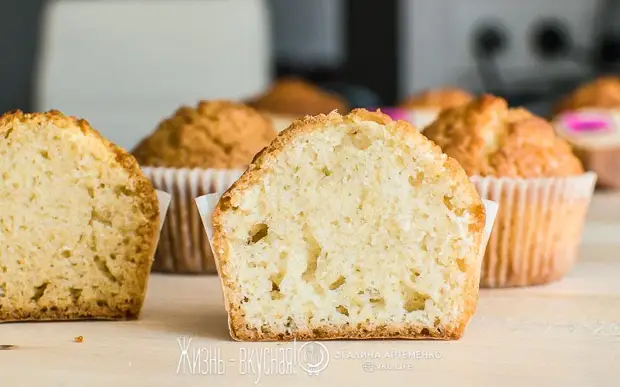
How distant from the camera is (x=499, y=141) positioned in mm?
1871

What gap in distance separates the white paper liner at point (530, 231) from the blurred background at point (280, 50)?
2.55 m

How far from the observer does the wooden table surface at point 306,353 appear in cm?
125

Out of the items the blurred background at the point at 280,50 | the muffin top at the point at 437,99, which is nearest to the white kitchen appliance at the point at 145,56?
the blurred background at the point at 280,50

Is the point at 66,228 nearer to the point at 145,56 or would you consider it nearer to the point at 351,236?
the point at 351,236

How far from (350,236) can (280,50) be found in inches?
269

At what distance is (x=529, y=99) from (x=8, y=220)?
5.51 m

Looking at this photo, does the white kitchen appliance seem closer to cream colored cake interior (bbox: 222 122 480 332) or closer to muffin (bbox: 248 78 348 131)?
muffin (bbox: 248 78 348 131)

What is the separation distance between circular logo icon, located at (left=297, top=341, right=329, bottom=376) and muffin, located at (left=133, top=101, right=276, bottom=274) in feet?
2.14

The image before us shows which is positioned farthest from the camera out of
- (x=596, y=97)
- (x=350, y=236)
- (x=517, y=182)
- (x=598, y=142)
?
(x=596, y=97)

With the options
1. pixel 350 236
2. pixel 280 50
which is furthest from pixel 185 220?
pixel 280 50

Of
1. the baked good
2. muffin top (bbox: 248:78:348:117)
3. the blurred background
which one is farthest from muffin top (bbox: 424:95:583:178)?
the blurred background

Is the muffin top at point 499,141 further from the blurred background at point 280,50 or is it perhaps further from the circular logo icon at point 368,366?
the blurred background at point 280,50

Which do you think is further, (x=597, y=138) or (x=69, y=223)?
(x=597, y=138)

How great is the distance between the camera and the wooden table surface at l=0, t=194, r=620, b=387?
125 centimetres
